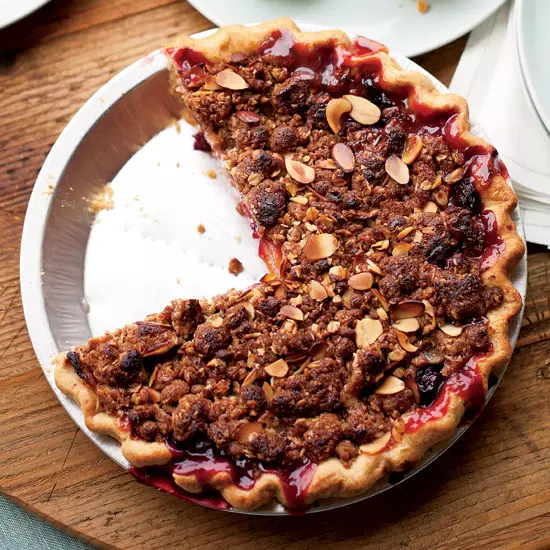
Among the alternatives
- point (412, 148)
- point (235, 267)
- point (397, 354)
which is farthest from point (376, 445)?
point (412, 148)

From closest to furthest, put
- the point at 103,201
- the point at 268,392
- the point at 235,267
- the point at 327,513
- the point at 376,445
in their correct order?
1. the point at 376,445
2. the point at 268,392
3. the point at 327,513
4. the point at 235,267
5. the point at 103,201

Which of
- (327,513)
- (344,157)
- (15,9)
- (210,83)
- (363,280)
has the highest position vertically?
(15,9)

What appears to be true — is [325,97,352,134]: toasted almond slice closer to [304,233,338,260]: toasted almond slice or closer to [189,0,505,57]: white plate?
[304,233,338,260]: toasted almond slice

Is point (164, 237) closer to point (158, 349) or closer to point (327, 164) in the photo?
point (158, 349)

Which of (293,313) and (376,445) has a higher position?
(293,313)

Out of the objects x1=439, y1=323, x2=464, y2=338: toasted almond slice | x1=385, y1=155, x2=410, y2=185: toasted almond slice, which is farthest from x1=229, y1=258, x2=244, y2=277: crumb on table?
x1=439, y1=323, x2=464, y2=338: toasted almond slice
